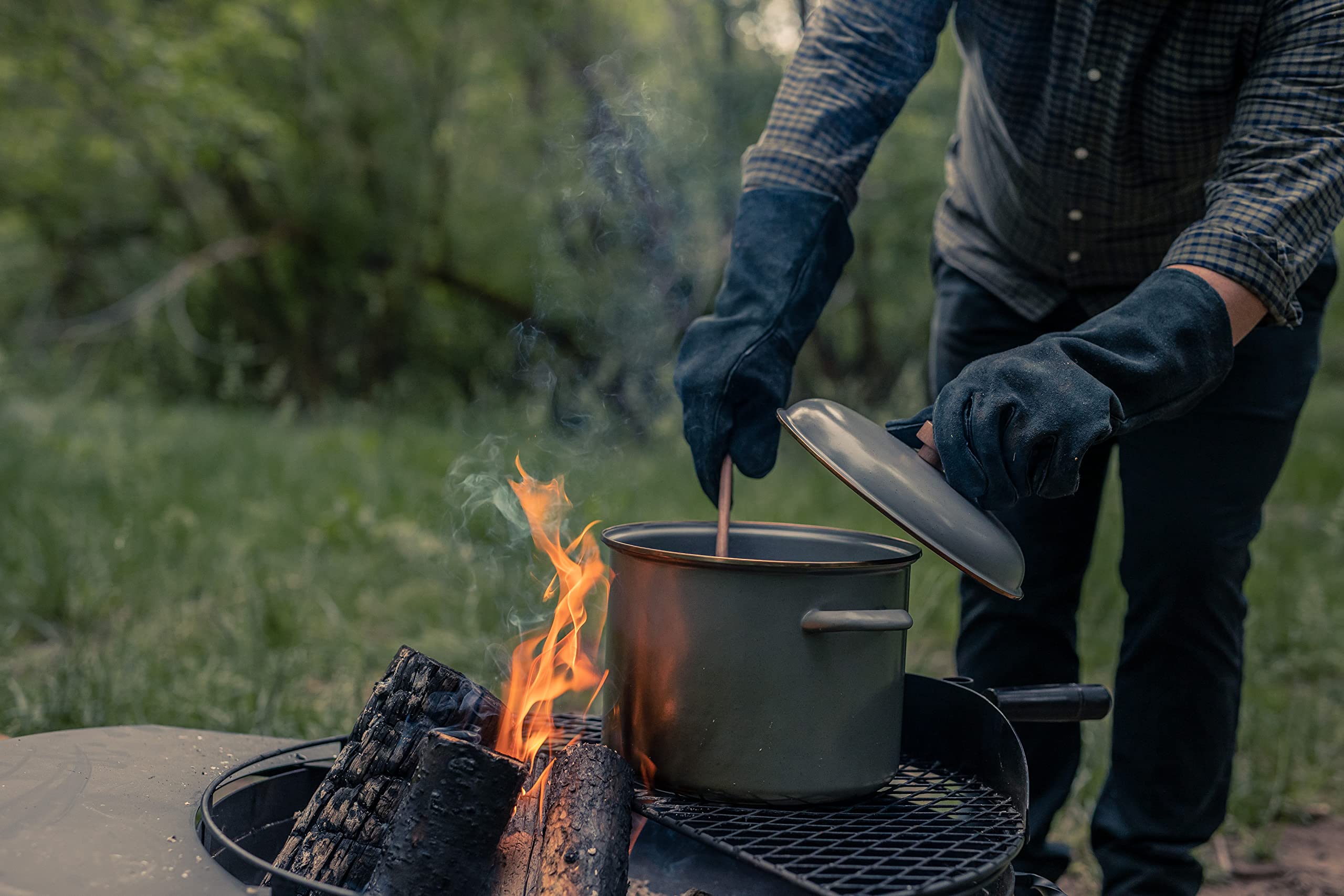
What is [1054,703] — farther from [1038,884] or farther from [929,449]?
[929,449]

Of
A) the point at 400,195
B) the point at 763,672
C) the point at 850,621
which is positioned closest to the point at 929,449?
the point at 850,621

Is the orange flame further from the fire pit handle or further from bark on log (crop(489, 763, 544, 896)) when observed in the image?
the fire pit handle

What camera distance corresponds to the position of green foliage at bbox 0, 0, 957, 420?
769 centimetres

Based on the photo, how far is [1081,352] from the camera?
1.16 meters

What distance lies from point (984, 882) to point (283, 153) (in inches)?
412

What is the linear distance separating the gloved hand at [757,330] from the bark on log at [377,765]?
18.3 inches

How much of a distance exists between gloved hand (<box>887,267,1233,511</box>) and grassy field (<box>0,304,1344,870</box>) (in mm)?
1464

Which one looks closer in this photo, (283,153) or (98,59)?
(98,59)

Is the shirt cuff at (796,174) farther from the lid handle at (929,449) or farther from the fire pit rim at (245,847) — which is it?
the fire pit rim at (245,847)

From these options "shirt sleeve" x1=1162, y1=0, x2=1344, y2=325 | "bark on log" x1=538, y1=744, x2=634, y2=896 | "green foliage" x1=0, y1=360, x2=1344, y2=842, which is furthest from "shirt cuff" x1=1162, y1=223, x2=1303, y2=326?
"green foliage" x1=0, y1=360, x2=1344, y2=842

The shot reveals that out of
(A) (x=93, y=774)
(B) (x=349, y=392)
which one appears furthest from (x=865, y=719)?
(B) (x=349, y=392)

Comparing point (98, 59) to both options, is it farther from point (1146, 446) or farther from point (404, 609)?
point (1146, 446)

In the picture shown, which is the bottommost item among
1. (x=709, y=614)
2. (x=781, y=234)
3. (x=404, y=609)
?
(x=404, y=609)

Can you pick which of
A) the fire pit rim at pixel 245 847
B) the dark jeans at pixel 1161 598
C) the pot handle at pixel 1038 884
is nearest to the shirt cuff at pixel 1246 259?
the dark jeans at pixel 1161 598
